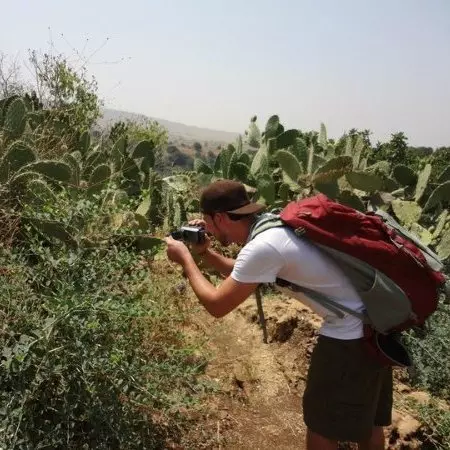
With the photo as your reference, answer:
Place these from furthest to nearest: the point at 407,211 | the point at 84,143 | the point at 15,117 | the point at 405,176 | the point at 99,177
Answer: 1. the point at 405,176
2. the point at 84,143
3. the point at 407,211
4. the point at 15,117
5. the point at 99,177

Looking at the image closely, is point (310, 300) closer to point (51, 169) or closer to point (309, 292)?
point (309, 292)

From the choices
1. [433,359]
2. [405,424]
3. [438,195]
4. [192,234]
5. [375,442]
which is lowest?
[405,424]

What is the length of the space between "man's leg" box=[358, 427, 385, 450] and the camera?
40.1 inches

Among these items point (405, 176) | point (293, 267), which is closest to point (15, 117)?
point (293, 267)

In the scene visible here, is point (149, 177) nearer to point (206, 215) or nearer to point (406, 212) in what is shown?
point (406, 212)

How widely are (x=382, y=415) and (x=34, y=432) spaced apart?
4.36 ft

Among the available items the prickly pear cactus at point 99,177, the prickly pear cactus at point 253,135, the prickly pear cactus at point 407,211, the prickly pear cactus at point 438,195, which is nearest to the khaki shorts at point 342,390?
the prickly pear cactus at point 99,177

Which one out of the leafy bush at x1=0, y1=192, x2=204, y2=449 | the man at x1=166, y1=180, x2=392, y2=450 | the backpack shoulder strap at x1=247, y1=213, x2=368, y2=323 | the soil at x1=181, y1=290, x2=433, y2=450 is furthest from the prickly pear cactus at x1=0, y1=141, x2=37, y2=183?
the backpack shoulder strap at x1=247, y1=213, x2=368, y2=323

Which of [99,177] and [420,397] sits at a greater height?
[99,177]

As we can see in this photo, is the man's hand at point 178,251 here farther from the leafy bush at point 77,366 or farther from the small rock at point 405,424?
the small rock at point 405,424

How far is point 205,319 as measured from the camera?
11.5 feet

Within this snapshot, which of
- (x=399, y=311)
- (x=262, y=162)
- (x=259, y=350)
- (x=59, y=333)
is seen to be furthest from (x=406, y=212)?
(x=59, y=333)

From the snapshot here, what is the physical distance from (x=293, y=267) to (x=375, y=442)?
2.96 feet

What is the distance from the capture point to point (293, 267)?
5.85ft
